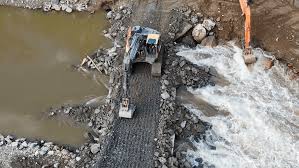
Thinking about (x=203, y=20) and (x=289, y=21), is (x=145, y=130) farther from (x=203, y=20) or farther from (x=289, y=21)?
(x=289, y=21)

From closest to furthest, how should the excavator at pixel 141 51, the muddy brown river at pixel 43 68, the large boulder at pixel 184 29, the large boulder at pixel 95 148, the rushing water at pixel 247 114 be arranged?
the large boulder at pixel 95 148, the rushing water at pixel 247 114, the excavator at pixel 141 51, the muddy brown river at pixel 43 68, the large boulder at pixel 184 29

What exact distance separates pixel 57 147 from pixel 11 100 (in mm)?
3300

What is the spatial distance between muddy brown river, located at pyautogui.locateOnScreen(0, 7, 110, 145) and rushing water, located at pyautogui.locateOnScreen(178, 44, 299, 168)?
13.3 ft

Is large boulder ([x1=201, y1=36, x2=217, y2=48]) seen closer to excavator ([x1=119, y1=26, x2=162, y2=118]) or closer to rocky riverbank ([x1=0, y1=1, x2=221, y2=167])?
rocky riverbank ([x1=0, y1=1, x2=221, y2=167])

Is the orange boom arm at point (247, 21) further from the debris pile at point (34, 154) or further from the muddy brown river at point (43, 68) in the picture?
the debris pile at point (34, 154)

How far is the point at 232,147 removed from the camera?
1539cm

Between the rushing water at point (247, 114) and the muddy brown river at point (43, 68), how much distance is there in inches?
160

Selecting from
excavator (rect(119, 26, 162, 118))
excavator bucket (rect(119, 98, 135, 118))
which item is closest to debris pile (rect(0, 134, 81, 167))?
excavator bucket (rect(119, 98, 135, 118))

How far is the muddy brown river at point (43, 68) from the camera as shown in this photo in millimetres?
16583

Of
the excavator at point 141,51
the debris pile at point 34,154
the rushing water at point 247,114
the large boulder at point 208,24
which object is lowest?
the debris pile at point 34,154

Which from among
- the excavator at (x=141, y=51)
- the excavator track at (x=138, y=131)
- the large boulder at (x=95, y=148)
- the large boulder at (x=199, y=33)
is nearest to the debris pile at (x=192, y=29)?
the large boulder at (x=199, y=33)

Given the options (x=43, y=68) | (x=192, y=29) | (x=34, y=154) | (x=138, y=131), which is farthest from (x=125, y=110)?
(x=192, y=29)

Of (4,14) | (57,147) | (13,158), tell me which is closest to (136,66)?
(57,147)

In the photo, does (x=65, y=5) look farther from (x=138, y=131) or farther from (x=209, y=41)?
(x=138, y=131)
